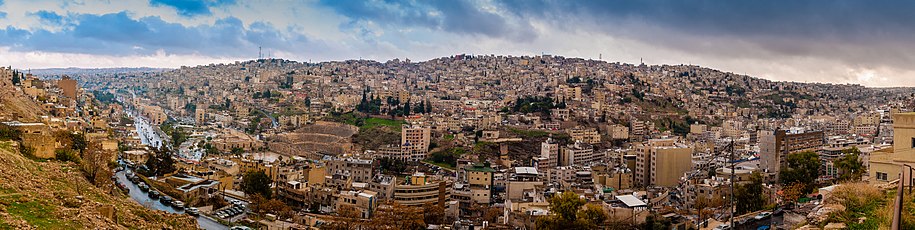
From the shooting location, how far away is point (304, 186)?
801 inches

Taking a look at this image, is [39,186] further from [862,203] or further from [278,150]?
[278,150]

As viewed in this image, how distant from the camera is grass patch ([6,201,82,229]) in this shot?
20.1 ft

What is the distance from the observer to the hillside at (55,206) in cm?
628

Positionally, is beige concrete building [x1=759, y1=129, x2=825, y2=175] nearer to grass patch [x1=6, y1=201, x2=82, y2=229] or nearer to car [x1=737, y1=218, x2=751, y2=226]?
car [x1=737, y1=218, x2=751, y2=226]

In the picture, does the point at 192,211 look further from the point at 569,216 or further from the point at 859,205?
the point at 859,205

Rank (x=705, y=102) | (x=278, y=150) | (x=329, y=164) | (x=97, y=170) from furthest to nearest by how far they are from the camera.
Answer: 1. (x=705, y=102)
2. (x=278, y=150)
3. (x=329, y=164)
4. (x=97, y=170)

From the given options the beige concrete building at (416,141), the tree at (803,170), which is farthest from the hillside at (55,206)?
the beige concrete building at (416,141)

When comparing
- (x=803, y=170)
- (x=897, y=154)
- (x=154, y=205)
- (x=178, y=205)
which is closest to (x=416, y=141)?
(x=178, y=205)

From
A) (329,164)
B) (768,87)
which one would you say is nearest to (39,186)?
(329,164)

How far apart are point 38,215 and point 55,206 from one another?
56 cm

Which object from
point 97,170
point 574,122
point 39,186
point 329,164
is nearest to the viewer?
point 39,186

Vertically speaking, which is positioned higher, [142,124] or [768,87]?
[768,87]

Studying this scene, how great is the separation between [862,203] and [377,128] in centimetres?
3218

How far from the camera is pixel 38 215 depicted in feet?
21.0
